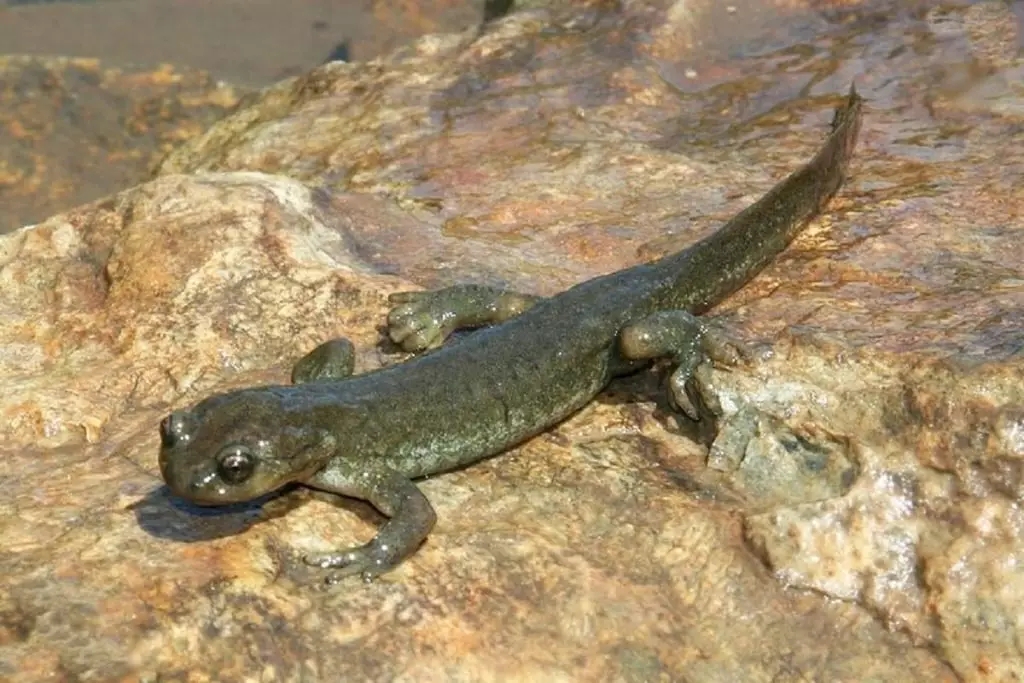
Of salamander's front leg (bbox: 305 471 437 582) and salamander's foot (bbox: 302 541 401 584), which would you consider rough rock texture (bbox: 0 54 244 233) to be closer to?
salamander's front leg (bbox: 305 471 437 582)

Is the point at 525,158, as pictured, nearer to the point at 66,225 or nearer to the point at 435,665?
the point at 66,225

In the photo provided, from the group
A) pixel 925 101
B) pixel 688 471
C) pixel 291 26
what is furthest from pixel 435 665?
pixel 291 26

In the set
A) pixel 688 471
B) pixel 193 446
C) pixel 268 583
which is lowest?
pixel 688 471

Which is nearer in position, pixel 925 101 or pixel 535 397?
pixel 535 397

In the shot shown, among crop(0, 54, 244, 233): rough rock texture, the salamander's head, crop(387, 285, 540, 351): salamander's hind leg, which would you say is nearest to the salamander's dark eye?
the salamander's head

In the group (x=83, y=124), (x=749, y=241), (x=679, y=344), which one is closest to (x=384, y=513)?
(x=679, y=344)

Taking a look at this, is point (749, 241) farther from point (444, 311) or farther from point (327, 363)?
point (327, 363)

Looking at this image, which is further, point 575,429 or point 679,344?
point 679,344
